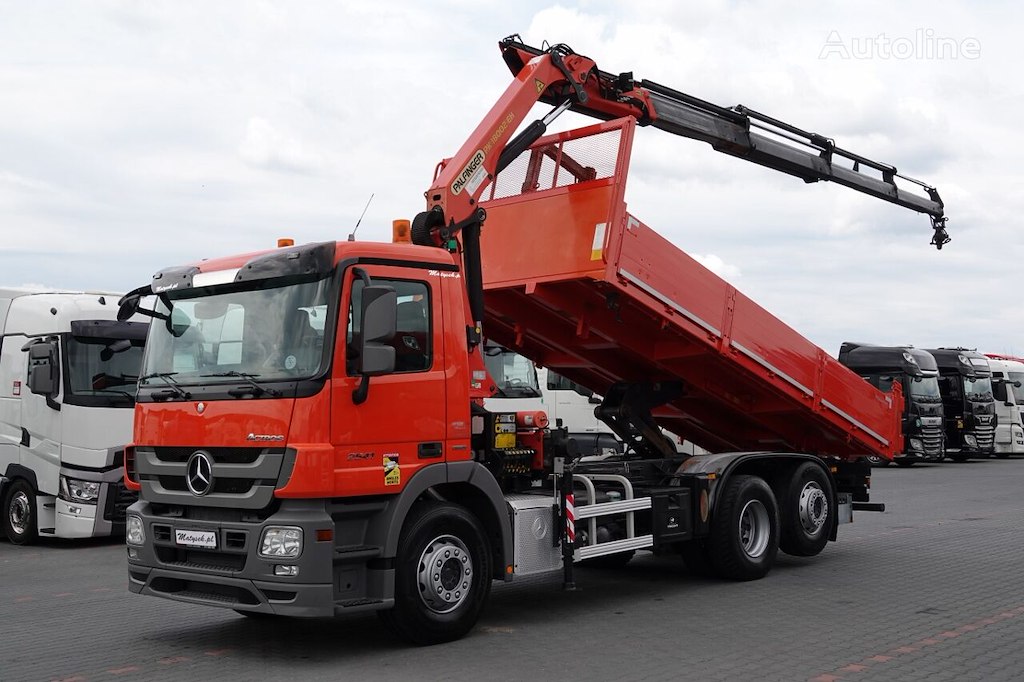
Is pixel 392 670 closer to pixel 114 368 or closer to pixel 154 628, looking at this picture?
pixel 154 628

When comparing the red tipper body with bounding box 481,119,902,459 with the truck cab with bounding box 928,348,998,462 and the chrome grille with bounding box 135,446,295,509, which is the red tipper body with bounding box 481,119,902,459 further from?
the truck cab with bounding box 928,348,998,462

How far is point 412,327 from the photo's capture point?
25.8 ft

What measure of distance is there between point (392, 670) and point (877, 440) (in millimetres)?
6922

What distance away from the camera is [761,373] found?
10656 millimetres

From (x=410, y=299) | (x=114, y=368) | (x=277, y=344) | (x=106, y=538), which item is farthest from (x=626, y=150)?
(x=106, y=538)

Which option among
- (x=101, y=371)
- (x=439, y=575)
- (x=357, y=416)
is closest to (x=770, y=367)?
(x=439, y=575)

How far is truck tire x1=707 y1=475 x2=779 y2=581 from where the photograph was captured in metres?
10.4

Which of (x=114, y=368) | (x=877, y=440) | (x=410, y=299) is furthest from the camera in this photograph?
(x=114, y=368)

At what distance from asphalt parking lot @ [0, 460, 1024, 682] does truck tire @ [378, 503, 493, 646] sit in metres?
0.17

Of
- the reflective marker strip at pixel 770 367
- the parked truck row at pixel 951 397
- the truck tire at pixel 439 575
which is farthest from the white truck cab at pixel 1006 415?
the truck tire at pixel 439 575

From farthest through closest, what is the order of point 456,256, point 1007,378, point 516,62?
point 1007,378 < point 516,62 < point 456,256

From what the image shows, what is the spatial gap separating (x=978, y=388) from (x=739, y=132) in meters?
24.6

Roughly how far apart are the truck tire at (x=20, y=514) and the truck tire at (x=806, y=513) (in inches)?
357

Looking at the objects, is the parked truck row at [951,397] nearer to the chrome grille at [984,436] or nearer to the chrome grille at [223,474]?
the chrome grille at [984,436]
